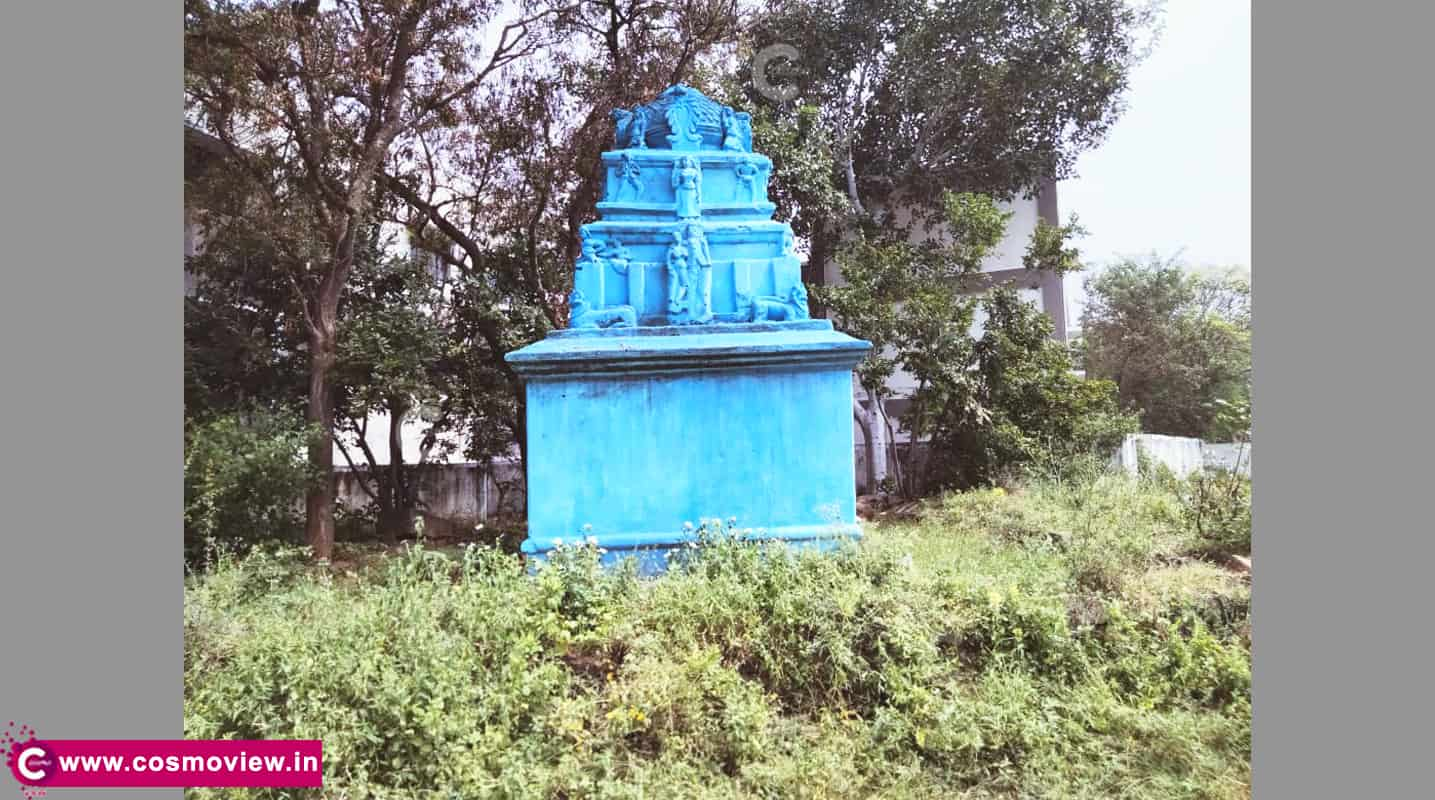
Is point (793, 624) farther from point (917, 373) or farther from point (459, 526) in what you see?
point (459, 526)

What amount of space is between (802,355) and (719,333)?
2.20 feet

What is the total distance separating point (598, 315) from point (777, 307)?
1404mm

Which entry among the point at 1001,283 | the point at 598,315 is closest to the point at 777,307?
the point at 598,315

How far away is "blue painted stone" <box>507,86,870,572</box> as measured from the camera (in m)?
5.36

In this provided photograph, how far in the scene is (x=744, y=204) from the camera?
612 centimetres

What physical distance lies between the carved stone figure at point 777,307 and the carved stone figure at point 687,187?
84cm

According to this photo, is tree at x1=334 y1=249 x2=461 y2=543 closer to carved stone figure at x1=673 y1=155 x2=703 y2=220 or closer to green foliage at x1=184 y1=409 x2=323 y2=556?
green foliage at x1=184 y1=409 x2=323 y2=556

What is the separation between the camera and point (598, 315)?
5785 mm

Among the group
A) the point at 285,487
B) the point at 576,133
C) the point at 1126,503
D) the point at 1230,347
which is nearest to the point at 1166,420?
the point at 1230,347

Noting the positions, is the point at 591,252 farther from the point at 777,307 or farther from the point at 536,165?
the point at 536,165

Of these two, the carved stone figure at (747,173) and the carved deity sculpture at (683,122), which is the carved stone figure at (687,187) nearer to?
the carved deity sculpture at (683,122)

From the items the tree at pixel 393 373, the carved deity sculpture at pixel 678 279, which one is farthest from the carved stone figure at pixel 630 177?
the tree at pixel 393 373

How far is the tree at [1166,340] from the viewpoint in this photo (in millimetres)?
11258
